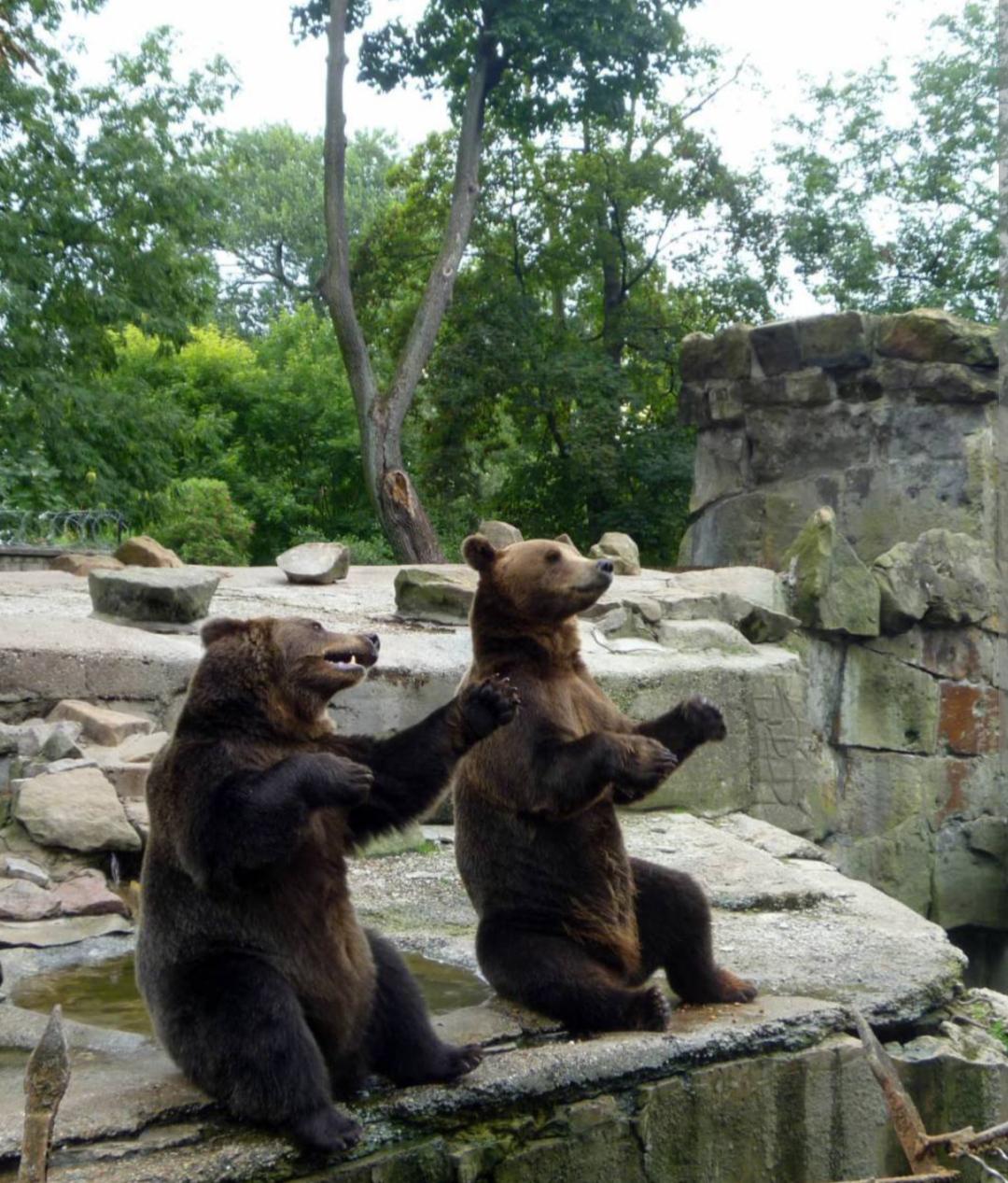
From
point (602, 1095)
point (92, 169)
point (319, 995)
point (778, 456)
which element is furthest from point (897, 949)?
point (92, 169)

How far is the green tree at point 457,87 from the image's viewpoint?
1694 cm

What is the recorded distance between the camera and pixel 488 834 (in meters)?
4.52

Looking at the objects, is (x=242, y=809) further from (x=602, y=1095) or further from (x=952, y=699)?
(x=952, y=699)

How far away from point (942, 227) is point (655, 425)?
4.52 meters

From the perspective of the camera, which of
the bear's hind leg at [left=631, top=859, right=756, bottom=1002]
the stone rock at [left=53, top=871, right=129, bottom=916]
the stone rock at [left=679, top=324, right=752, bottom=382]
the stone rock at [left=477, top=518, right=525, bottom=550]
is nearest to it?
the bear's hind leg at [left=631, top=859, right=756, bottom=1002]

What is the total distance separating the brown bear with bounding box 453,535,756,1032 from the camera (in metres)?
4.29

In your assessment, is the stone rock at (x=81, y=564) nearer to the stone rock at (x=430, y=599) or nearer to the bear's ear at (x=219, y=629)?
the stone rock at (x=430, y=599)

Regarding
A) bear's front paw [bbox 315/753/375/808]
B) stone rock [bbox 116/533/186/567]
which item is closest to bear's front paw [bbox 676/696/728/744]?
bear's front paw [bbox 315/753/375/808]

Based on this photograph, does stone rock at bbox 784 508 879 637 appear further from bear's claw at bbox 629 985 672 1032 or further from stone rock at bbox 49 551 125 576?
bear's claw at bbox 629 985 672 1032

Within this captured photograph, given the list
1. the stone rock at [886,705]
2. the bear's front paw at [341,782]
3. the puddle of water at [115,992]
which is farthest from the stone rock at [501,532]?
the bear's front paw at [341,782]

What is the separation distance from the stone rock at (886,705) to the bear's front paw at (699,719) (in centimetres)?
739

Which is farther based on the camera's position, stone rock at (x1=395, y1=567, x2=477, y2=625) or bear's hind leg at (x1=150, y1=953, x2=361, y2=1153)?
stone rock at (x1=395, y1=567, x2=477, y2=625)

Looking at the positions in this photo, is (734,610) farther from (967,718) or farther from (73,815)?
(73,815)

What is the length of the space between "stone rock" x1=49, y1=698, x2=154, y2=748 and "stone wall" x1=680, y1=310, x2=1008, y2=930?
11.6 ft
